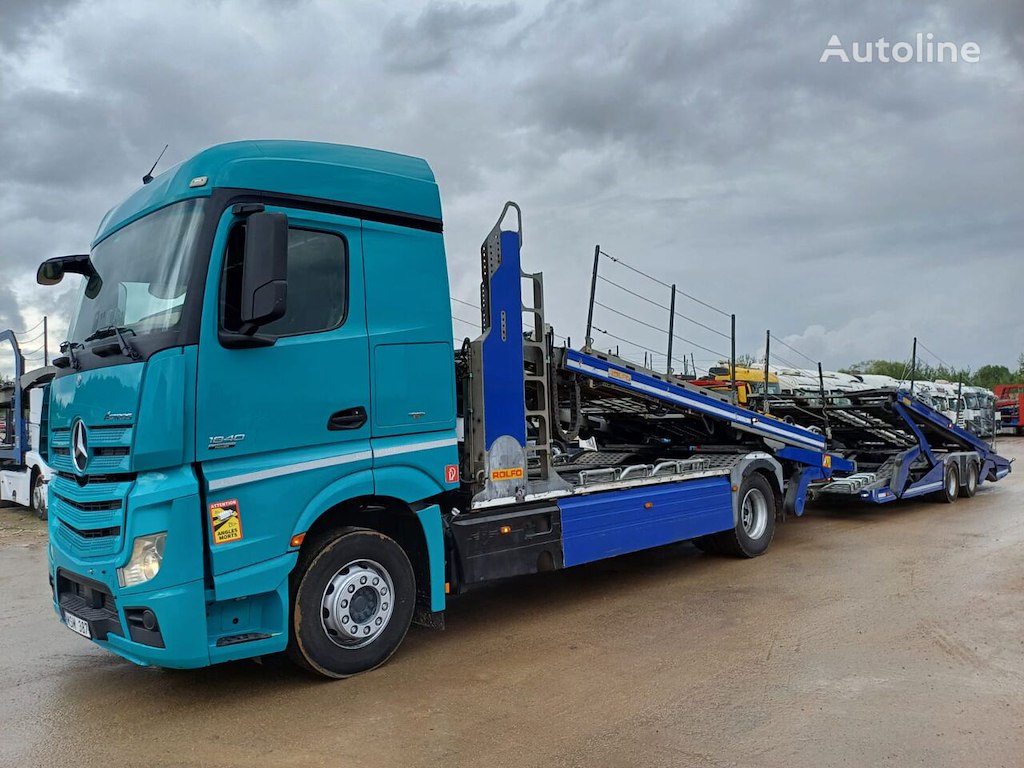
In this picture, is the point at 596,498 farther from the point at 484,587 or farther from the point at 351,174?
the point at 351,174

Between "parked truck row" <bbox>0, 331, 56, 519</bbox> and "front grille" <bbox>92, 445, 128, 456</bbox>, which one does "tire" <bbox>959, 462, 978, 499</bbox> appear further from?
"parked truck row" <bbox>0, 331, 56, 519</bbox>

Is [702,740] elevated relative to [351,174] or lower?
lower

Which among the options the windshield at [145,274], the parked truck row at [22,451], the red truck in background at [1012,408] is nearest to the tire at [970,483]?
the windshield at [145,274]

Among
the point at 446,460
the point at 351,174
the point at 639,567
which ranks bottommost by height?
the point at 639,567

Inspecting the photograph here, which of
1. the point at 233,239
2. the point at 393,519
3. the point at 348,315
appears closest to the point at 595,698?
the point at 393,519

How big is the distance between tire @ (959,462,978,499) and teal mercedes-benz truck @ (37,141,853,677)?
32.4 feet

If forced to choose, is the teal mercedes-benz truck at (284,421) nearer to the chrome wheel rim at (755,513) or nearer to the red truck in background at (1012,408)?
Answer: the chrome wheel rim at (755,513)

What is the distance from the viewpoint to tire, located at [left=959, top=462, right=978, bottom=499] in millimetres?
13320

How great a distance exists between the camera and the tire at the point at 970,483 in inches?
524

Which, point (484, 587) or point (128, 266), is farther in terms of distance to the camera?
point (484, 587)

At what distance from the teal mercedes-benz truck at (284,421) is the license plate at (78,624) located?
0.10ft

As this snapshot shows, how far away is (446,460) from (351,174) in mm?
2009

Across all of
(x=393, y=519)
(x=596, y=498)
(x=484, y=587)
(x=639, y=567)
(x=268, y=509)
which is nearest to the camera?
(x=268, y=509)

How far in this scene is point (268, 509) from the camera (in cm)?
464
